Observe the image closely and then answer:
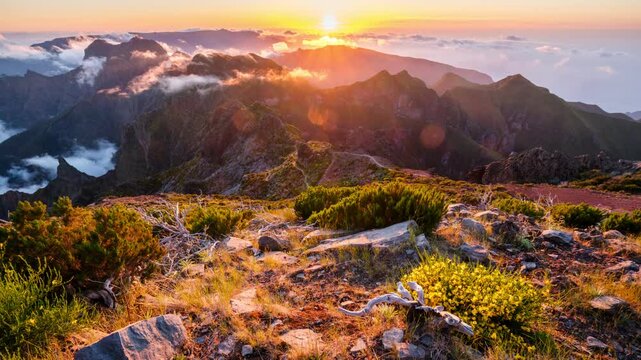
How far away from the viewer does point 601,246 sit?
7.72 m

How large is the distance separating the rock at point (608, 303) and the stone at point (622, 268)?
140 cm

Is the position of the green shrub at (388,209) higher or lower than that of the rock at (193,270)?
higher

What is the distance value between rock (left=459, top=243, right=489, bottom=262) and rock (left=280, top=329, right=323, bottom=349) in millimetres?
3122

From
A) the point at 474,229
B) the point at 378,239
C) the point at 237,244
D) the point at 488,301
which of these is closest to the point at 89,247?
the point at 237,244

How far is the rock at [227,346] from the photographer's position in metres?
4.18

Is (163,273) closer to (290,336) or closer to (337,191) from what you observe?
(290,336)

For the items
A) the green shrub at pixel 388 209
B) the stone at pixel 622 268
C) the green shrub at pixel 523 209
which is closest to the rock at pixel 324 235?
the green shrub at pixel 388 209

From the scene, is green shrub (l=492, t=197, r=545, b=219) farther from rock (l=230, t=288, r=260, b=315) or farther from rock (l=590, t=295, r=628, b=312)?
rock (l=230, t=288, r=260, b=315)

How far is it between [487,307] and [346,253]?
295 centimetres

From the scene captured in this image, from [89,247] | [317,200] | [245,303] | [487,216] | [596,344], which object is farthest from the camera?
[317,200]

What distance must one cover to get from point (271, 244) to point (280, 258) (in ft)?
2.86

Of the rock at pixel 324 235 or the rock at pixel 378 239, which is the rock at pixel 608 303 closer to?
the rock at pixel 378 239

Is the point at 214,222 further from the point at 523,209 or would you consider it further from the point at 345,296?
the point at 523,209

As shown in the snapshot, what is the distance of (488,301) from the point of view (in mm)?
4266
